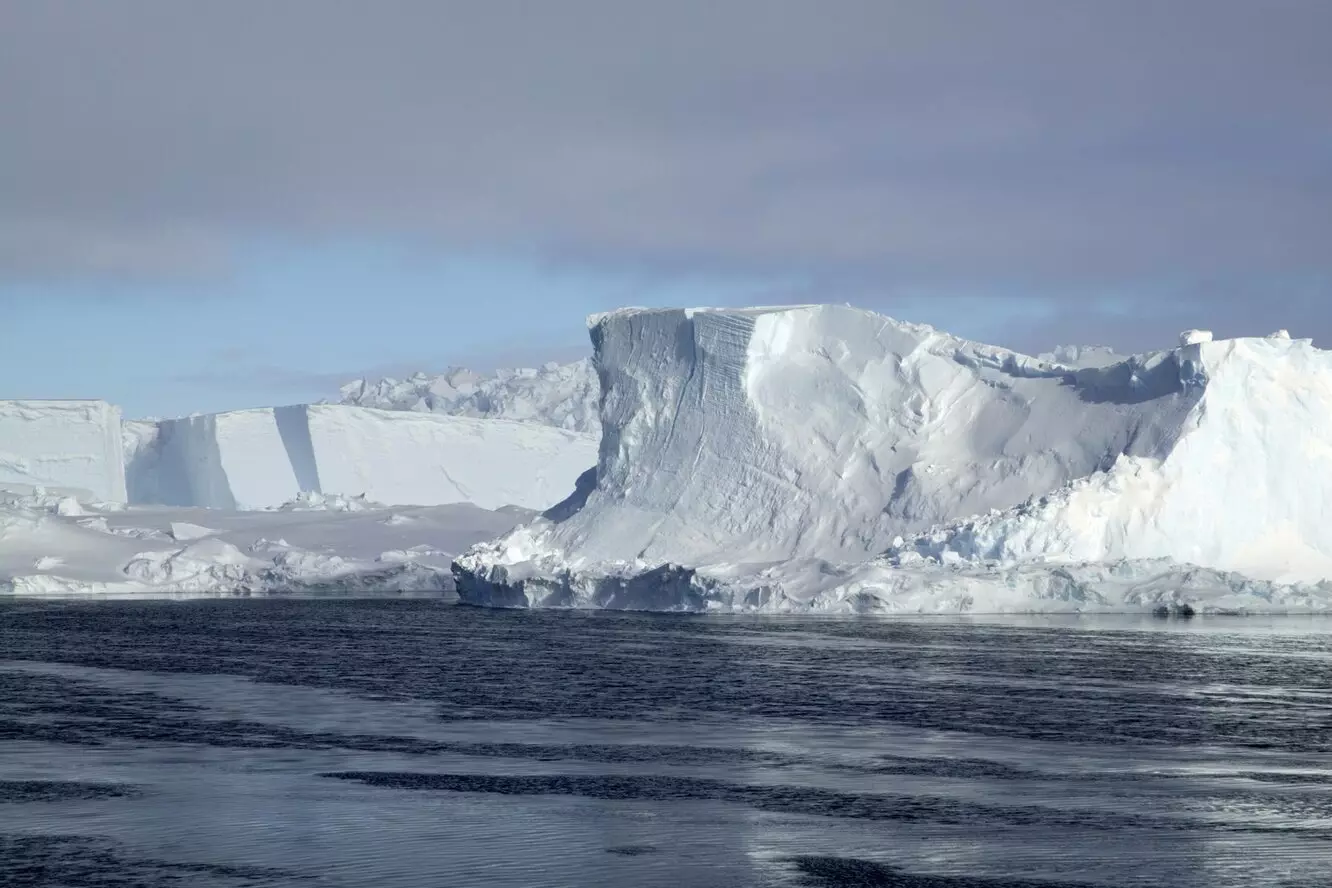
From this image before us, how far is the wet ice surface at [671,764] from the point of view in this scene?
33.1 feet

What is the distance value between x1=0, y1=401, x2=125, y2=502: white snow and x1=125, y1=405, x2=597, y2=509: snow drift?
4284 millimetres

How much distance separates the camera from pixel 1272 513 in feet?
109

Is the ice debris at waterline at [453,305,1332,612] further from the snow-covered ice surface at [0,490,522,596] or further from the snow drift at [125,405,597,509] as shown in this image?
the snow drift at [125,405,597,509]

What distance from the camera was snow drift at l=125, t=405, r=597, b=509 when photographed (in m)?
60.7

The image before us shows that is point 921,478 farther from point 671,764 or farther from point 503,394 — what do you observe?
point 503,394

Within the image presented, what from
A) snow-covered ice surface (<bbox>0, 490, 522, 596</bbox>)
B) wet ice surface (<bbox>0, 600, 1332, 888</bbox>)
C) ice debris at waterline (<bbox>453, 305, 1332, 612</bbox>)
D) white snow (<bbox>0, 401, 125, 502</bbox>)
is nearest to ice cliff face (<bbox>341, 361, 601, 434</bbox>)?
white snow (<bbox>0, 401, 125, 502</bbox>)

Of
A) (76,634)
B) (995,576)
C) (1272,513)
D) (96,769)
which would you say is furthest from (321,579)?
(96,769)

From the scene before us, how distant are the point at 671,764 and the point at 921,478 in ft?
71.6

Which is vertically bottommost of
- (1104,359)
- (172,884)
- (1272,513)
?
(172,884)

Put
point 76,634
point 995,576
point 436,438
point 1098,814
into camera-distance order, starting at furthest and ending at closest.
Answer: point 436,438
point 995,576
point 76,634
point 1098,814

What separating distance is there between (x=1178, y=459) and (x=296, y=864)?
2612 centimetres

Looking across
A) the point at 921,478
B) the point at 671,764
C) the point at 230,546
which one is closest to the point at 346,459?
the point at 230,546

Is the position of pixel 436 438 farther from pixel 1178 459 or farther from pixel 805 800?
pixel 805 800

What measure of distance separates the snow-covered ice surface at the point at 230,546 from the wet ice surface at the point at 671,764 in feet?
60.0
